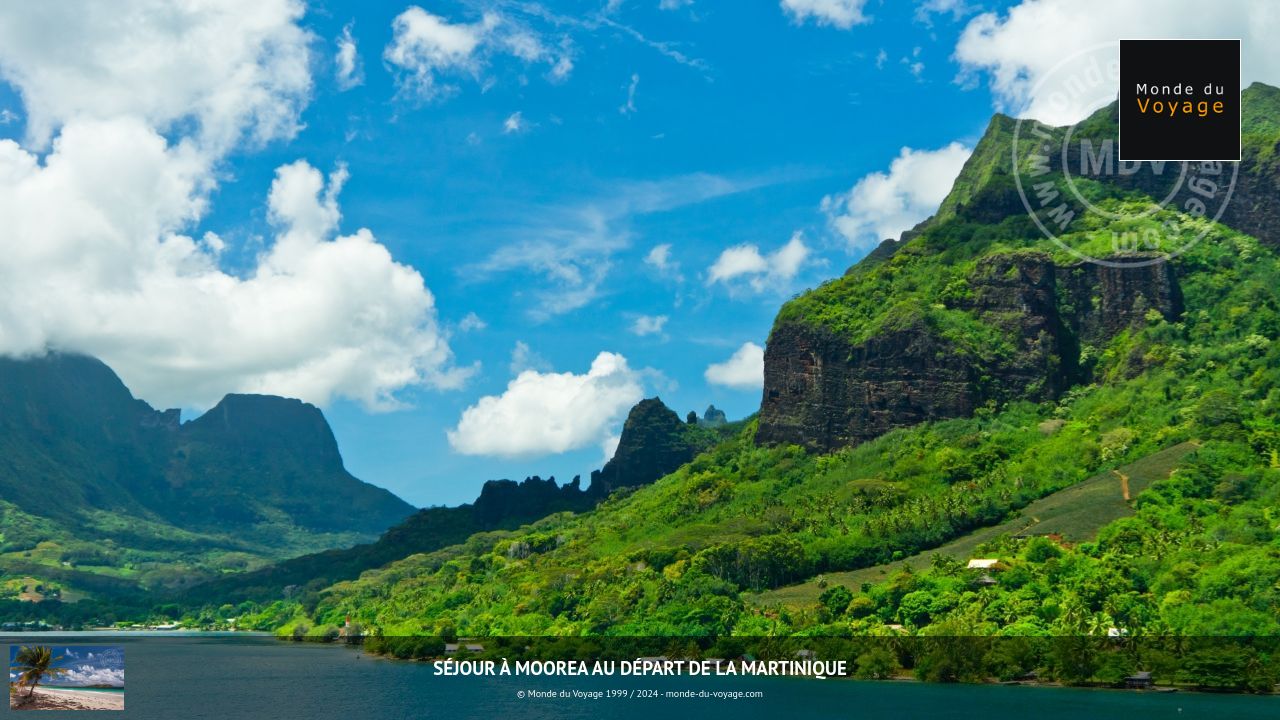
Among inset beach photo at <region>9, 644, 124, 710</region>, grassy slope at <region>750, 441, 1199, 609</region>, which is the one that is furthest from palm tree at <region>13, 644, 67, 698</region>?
grassy slope at <region>750, 441, 1199, 609</region>

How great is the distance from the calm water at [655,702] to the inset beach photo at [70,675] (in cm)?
4511

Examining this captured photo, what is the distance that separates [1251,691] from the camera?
439 feet

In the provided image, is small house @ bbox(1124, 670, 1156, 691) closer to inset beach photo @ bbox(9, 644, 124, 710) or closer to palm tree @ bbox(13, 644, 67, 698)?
inset beach photo @ bbox(9, 644, 124, 710)

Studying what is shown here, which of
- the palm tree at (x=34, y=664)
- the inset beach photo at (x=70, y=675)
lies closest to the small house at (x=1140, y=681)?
the inset beach photo at (x=70, y=675)

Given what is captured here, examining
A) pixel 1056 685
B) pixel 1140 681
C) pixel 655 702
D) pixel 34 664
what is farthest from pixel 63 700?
pixel 1140 681

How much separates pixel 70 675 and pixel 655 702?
7779cm

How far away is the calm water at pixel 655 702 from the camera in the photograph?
12075 cm

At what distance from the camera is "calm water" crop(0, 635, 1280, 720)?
121 m

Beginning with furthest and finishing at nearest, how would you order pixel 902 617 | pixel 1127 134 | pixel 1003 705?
pixel 902 617 → pixel 1127 134 → pixel 1003 705

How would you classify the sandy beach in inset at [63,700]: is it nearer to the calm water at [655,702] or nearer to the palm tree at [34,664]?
the palm tree at [34,664]

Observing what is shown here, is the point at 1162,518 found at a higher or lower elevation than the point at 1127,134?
lower

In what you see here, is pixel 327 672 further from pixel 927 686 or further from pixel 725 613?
pixel 927 686

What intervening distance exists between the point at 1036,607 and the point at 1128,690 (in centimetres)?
1973

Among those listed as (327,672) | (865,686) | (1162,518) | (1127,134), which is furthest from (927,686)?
(327,672)
